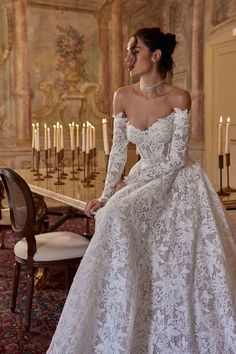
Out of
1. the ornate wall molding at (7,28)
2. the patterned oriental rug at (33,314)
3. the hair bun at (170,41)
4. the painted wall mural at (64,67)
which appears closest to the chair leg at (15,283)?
the patterned oriental rug at (33,314)

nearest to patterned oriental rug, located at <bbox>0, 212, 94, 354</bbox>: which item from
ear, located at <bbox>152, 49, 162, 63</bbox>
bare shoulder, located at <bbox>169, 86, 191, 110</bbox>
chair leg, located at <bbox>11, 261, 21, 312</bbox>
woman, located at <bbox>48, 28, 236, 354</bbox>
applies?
chair leg, located at <bbox>11, 261, 21, 312</bbox>

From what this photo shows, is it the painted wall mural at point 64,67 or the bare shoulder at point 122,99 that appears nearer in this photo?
the bare shoulder at point 122,99

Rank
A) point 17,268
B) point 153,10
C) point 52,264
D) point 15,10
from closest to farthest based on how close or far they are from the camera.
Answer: point 52,264
point 17,268
point 15,10
point 153,10

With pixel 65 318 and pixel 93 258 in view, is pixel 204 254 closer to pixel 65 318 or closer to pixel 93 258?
pixel 93 258

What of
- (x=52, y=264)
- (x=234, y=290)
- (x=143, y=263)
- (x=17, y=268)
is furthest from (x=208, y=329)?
(x=17, y=268)

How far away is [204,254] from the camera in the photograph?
2283 mm

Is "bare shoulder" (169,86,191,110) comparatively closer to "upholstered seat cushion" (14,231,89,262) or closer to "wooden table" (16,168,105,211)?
"wooden table" (16,168,105,211)

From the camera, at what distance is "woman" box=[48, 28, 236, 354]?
6.95 ft

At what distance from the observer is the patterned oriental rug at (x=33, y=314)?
273 cm

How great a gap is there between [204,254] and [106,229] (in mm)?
485

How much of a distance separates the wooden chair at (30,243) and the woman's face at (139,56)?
96 centimetres

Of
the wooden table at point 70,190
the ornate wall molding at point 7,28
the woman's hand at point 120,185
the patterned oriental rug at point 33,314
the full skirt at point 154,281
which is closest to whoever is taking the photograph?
the full skirt at point 154,281

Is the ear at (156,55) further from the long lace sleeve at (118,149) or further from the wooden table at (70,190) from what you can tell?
the wooden table at (70,190)

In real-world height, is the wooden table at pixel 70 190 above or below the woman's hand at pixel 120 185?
below
